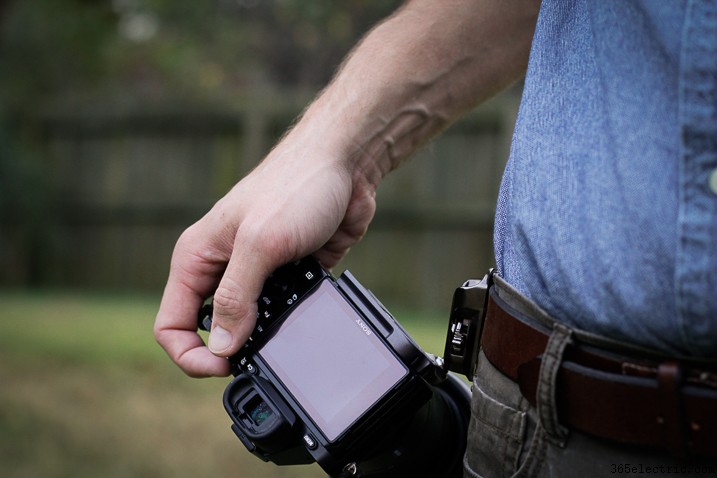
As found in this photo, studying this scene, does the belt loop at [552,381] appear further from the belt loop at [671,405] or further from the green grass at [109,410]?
the green grass at [109,410]

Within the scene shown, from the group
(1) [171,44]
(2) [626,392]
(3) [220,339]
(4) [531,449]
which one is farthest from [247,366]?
(1) [171,44]

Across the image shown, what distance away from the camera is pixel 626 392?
89 centimetres

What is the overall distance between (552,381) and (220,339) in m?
0.56

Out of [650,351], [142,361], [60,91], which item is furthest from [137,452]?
[60,91]

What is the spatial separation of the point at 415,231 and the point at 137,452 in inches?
166

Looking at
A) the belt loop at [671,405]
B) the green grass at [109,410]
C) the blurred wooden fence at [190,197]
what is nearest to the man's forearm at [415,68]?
the belt loop at [671,405]

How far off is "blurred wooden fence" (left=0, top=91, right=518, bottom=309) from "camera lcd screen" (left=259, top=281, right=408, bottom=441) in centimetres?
597

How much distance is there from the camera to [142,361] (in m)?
5.26

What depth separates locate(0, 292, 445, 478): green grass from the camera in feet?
11.8

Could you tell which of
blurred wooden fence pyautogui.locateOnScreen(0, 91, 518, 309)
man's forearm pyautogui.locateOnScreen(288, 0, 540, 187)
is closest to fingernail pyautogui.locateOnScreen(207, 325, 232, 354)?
man's forearm pyautogui.locateOnScreen(288, 0, 540, 187)

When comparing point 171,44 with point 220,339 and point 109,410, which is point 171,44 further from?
point 220,339

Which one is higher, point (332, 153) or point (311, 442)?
point (332, 153)

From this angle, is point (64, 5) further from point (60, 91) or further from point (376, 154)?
point (376, 154)

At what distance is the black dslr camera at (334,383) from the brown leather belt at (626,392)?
257 mm
